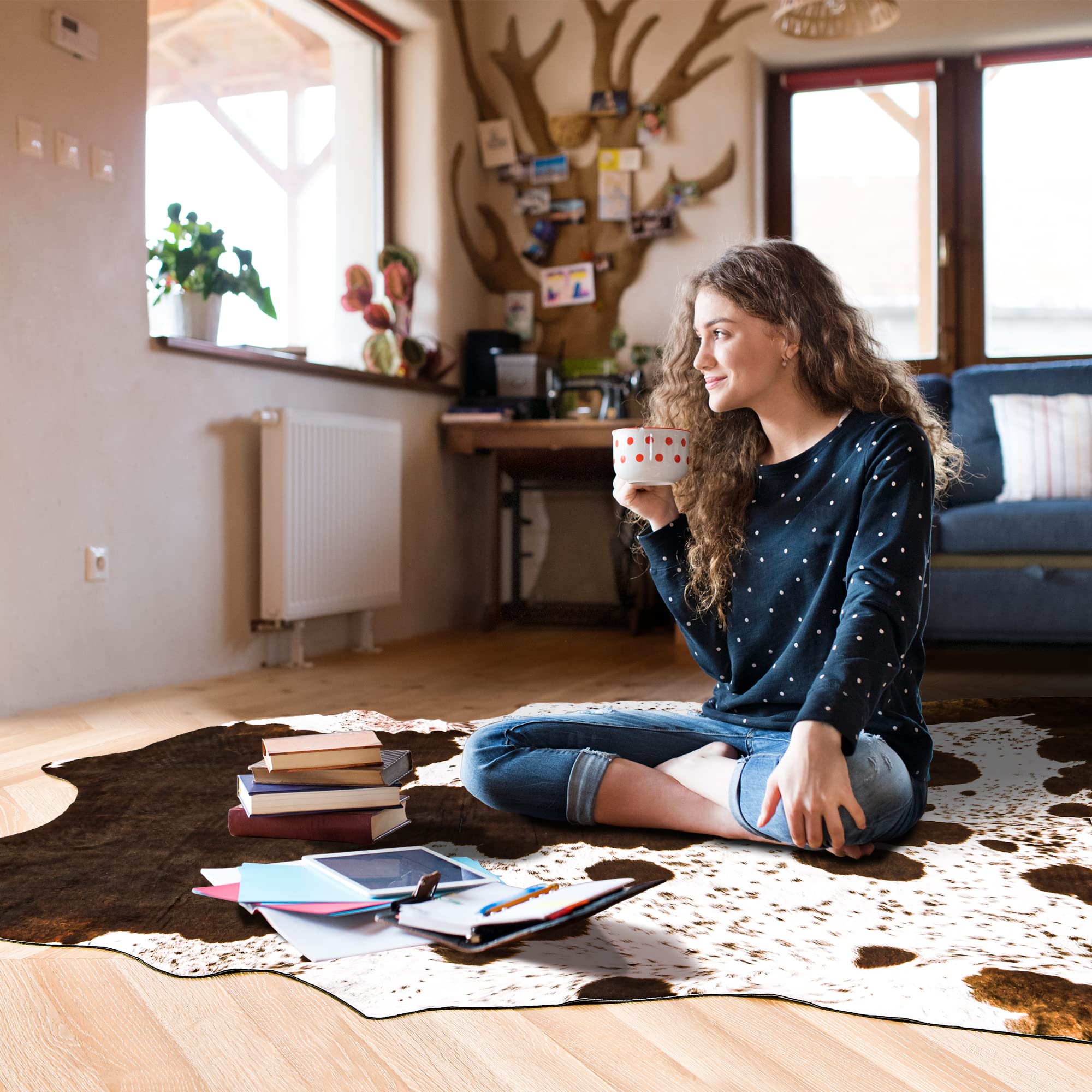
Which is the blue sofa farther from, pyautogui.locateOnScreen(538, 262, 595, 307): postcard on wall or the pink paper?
the pink paper

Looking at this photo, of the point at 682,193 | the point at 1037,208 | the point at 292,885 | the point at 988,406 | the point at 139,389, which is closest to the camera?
the point at 292,885

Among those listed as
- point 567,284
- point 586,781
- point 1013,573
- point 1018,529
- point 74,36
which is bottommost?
point 586,781

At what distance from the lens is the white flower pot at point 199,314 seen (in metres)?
3.03

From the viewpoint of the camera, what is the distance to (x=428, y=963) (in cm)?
113

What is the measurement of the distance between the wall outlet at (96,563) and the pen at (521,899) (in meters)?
1.84

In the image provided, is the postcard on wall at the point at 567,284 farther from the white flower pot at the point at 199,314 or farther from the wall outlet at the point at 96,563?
the wall outlet at the point at 96,563

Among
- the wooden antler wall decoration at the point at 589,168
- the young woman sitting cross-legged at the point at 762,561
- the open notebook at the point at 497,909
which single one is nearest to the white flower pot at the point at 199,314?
the wooden antler wall decoration at the point at 589,168

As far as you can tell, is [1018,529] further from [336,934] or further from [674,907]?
[336,934]

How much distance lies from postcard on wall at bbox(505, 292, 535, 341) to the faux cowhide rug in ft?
9.45

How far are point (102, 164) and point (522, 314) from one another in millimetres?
2077

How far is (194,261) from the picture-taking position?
3.00 meters

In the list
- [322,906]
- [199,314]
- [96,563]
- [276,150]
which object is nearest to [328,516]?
[199,314]

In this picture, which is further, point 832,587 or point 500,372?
point 500,372

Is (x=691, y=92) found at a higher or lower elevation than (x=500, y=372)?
higher
